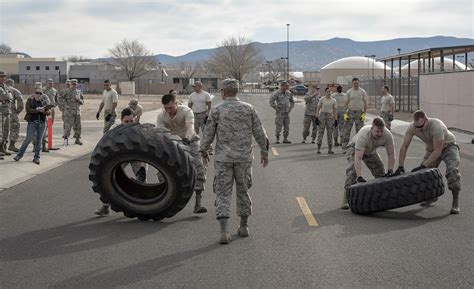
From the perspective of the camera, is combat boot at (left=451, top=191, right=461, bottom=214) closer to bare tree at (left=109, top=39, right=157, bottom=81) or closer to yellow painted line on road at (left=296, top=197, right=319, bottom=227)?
yellow painted line on road at (left=296, top=197, right=319, bottom=227)

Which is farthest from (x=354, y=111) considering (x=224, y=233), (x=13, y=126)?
(x=224, y=233)

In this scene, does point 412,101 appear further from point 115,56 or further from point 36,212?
point 115,56

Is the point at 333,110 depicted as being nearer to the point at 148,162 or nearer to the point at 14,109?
the point at 14,109

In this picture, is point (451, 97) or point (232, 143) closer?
point (232, 143)

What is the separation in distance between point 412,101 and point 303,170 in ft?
97.5

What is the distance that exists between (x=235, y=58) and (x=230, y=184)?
146 m

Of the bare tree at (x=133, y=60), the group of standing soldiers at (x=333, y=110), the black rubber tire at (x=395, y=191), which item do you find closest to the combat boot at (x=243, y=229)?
the black rubber tire at (x=395, y=191)

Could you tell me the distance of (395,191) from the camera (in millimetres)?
8812

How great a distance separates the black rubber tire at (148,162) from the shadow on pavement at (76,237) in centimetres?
20

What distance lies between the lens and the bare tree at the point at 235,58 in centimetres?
15062

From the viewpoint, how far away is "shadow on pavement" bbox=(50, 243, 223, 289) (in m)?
5.83

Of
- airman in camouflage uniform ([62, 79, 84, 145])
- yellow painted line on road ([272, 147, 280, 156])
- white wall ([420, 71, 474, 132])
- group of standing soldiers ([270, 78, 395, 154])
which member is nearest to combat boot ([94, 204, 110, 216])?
yellow painted line on road ([272, 147, 280, 156])

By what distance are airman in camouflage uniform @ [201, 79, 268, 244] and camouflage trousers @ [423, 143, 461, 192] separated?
10.5 ft

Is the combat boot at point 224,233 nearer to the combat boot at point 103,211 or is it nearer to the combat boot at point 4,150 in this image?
the combat boot at point 103,211
